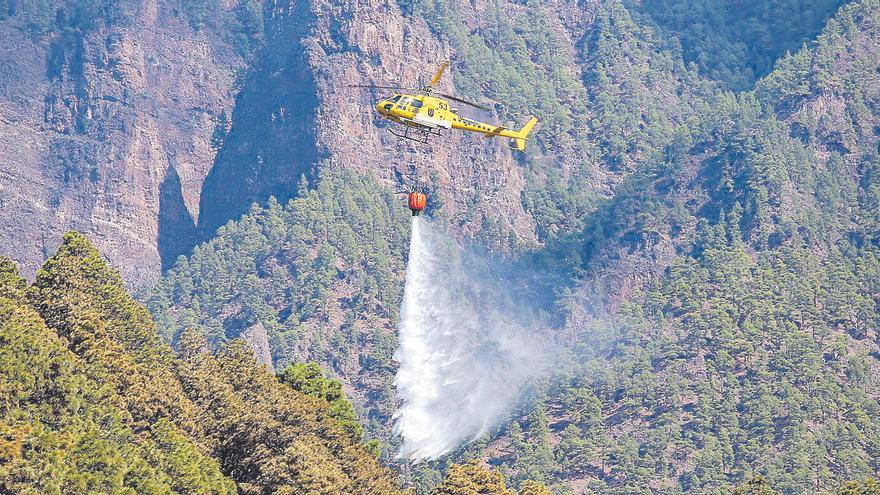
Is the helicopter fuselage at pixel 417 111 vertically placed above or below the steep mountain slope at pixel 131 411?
above

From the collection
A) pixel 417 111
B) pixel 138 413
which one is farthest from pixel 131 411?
pixel 417 111

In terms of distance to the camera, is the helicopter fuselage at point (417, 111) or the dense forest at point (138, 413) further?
the helicopter fuselage at point (417, 111)

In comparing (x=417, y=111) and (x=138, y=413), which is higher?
(x=417, y=111)

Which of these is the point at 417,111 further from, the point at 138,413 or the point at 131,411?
the point at 131,411

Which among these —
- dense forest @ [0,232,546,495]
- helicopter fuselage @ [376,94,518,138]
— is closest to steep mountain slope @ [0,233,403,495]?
dense forest @ [0,232,546,495]

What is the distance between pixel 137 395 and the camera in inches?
5605

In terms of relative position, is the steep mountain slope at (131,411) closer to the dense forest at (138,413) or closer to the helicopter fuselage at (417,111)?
the dense forest at (138,413)

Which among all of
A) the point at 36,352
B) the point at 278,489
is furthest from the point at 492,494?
the point at 36,352

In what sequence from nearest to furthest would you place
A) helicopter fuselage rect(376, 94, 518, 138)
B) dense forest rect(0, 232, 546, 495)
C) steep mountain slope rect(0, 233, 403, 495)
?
1. steep mountain slope rect(0, 233, 403, 495)
2. dense forest rect(0, 232, 546, 495)
3. helicopter fuselage rect(376, 94, 518, 138)

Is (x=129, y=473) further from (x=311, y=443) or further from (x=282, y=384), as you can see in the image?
(x=282, y=384)

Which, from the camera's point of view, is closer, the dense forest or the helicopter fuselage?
the dense forest

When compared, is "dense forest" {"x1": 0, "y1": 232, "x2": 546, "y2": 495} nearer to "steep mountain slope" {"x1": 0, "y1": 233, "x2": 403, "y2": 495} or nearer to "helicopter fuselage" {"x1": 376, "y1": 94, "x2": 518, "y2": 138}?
"steep mountain slope" {"x1": 0, "y1": 233, "x2": 403, "y2": 495}

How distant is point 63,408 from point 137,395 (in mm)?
12005

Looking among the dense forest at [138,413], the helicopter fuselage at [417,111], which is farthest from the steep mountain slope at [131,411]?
the helicopter fuselage at [417,111]
